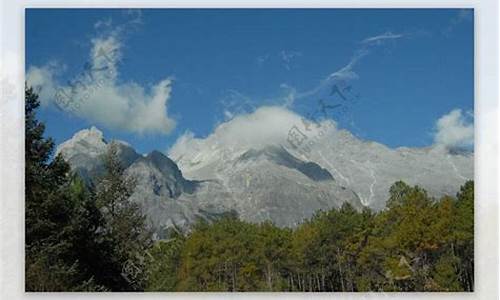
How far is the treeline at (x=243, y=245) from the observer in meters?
7.43

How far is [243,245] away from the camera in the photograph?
7.46 m

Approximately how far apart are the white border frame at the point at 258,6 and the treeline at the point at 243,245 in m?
0.05

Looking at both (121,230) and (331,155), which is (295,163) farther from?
(121,230)

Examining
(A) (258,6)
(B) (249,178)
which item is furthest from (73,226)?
(A) (258,6)

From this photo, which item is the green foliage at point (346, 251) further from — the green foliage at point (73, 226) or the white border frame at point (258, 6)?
the green foliage at point (73, 226)

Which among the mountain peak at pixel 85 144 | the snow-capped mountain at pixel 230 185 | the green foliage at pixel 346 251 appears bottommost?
the green foliage at pixel 346 251

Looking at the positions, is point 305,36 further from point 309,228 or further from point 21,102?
point 21,102

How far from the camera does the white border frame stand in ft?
24.2

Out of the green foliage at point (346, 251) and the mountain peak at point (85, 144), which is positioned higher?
the mountain peak at point (85, 144)

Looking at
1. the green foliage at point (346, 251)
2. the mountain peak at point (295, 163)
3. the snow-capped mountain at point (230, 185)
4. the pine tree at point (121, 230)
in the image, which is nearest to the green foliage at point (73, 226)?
the pine tree at point (121, 230)

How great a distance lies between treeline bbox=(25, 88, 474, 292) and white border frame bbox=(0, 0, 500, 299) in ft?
0.15

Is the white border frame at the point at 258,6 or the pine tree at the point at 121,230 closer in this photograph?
the white border frame at the point at 258,6

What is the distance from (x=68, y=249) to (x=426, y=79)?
7.17 ft

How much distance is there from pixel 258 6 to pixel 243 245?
4.32 feet
